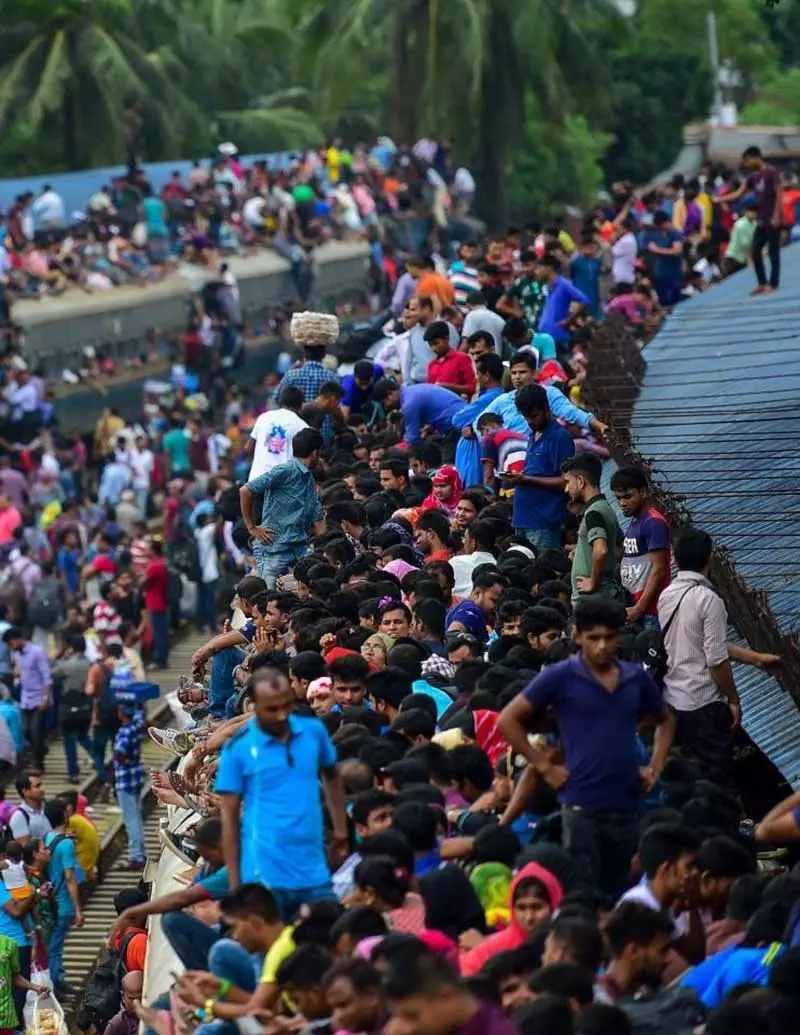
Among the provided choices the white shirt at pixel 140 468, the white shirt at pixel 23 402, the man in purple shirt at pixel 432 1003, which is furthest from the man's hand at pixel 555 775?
the white shirt at pixel 23 402

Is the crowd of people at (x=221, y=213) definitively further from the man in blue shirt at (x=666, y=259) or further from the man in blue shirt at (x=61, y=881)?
the man in blue shirt at (x=61, y=881)

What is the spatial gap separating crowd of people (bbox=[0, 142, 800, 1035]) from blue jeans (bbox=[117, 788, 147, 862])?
0.02 meters

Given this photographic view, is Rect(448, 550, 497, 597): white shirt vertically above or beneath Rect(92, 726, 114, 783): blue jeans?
above

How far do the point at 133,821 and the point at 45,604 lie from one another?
537cm

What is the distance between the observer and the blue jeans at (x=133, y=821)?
20375 mm

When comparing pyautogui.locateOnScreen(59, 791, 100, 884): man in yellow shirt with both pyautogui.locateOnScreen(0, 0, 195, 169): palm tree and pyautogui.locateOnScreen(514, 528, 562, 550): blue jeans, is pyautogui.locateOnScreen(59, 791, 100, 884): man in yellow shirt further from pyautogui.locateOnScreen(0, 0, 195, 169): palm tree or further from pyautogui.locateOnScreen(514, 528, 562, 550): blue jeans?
pyautogui.locateOnScreen(0, 0, 195, 169): palm tree

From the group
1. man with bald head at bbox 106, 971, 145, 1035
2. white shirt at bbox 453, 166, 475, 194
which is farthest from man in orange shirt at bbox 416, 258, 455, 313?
white shirt at bbox 453, 166, 475, 194

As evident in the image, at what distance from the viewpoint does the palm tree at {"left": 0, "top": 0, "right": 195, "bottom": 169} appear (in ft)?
148

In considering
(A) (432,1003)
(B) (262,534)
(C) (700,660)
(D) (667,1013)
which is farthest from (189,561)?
(A) (432,1003)

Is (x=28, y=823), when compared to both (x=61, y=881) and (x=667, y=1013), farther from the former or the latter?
(x=667, y=1013)

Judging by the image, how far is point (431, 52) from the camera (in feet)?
148

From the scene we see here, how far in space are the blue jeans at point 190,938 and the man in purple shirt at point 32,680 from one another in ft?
41.8

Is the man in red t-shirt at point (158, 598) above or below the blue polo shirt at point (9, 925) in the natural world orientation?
below

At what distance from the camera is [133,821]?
20484mm
